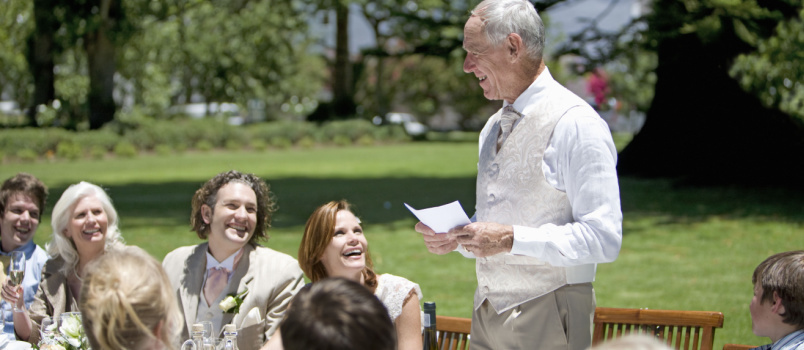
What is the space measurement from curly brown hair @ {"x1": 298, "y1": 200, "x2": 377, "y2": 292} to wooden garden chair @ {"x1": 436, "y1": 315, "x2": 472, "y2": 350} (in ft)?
1.58

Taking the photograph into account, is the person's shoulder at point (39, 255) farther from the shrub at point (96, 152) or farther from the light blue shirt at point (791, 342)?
the shrub at point (96, 152)

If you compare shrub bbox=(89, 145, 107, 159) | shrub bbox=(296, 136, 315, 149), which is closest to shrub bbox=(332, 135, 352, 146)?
shrub bbox=(296, 136, 315, 149)

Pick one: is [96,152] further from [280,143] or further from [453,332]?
[453,332]

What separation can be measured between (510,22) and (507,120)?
0.37m

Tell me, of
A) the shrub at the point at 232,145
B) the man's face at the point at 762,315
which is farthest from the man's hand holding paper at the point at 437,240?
the shrub at the point at 232,145

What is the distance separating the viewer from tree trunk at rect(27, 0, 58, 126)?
94.2 feet

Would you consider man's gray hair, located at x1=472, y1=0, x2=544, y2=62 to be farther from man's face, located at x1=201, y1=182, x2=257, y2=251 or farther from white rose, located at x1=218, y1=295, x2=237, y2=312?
man's face, located at x1=201, y1=182, x2=257, y2=251

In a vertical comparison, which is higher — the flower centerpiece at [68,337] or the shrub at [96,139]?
the flower centerpiece at [68,337]

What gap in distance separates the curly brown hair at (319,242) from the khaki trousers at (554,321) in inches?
38.9

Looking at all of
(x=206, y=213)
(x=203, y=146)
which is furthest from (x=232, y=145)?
(x=206, y=213)

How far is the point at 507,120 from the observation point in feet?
10.3

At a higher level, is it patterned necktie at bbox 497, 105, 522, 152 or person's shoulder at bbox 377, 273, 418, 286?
patterned necktie at bbox 497, 105, 522, 152

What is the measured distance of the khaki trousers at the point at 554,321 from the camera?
303cm

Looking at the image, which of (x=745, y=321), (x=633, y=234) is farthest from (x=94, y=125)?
(x=745, y=321)
